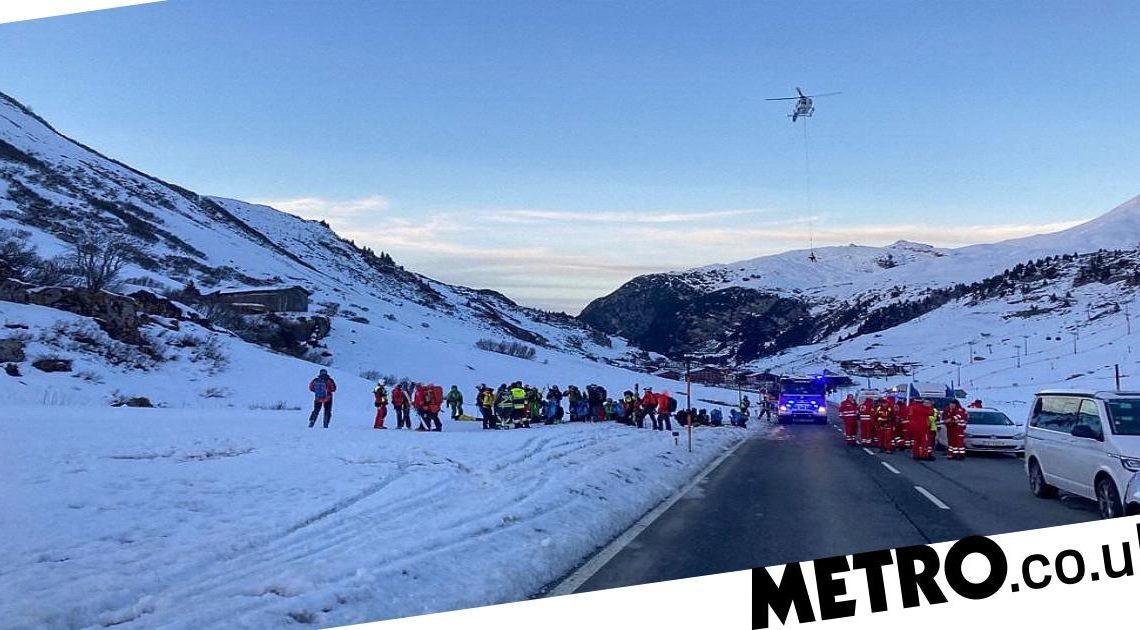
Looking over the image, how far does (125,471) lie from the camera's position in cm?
1095

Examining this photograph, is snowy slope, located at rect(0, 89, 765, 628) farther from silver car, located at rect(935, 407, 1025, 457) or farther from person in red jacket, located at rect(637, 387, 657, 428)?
silver car, located at rect(935, 407, 1025, 457)

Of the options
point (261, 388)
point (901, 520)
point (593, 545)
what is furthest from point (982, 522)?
point (261, 388)

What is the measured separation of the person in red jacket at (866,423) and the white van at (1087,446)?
1120cm

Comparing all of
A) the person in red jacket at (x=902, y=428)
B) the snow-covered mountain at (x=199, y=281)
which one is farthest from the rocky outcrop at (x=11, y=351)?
the person in red jacket at (x=902, y=428)

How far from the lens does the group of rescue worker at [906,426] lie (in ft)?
63.5

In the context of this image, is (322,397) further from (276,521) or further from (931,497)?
(931,497)

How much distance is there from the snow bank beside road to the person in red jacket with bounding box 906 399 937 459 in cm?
674

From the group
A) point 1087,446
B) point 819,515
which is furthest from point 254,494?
point 1087,446

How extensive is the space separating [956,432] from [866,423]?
5106 millimetres

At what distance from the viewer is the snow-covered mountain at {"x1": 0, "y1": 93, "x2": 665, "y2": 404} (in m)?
27.8

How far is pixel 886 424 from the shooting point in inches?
858

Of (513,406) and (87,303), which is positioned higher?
(87,303)

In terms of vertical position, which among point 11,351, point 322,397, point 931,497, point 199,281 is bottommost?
point 931,497

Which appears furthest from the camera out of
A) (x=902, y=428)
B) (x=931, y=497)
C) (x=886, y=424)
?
(x=902, y=428)
